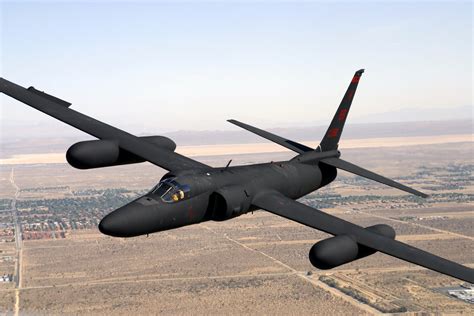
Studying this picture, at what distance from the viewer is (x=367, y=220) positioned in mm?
184750

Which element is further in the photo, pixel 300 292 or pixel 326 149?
pixel 300 292

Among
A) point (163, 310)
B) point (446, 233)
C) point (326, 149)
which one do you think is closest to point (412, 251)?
point (326, 149)

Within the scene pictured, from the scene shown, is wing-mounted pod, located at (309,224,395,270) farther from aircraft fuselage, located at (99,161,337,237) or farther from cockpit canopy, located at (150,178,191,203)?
cockpit canopy, located at (150,178,191,203)

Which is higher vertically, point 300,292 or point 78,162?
point 78,162

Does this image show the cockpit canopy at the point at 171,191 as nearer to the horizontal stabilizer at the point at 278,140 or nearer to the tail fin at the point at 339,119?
the horizontal stabilizer at the point at 278,140

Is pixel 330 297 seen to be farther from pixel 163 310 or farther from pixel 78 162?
pixel 78 162

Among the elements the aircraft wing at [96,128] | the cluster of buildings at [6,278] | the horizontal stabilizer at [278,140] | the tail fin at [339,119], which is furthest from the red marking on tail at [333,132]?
the cluster of buildings at [6,278]

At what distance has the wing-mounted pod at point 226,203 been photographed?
102 ft

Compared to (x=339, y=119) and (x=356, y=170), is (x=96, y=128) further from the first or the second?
(x=356, y=170)

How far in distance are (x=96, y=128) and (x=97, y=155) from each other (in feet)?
13.3

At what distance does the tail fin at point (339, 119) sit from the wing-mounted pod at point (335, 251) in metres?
15.4

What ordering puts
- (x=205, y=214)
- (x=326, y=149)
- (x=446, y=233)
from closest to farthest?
(x=205, y=214)
(x=326, y=149)
(x=446, y=233)

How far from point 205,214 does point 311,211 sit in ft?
17.8

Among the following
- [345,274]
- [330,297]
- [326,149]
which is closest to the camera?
[326,149]
